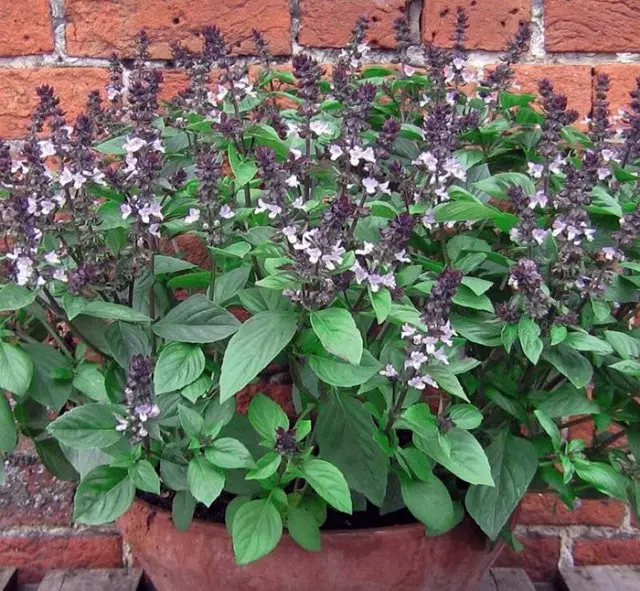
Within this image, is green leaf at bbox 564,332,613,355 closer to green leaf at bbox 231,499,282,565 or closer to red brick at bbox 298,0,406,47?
green leaf at bbox 231,499,282,565

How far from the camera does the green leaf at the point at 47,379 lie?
1013 mm

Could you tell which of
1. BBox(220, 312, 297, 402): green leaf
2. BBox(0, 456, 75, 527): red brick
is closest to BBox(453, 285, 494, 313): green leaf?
BBox(220, 312, 297, 402): green leaf

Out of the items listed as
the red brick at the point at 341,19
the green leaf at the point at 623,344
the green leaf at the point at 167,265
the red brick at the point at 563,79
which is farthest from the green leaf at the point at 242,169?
the red brick at the point at 563,79

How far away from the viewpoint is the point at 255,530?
0.93 m

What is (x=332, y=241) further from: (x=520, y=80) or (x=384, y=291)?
(x=520, y=80)

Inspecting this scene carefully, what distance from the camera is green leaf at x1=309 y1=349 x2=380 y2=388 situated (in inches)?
35.1

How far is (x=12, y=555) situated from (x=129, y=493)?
80cm

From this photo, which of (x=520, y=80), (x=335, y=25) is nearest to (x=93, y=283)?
(x=335, y=25)

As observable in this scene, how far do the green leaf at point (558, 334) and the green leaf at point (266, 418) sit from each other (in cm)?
31

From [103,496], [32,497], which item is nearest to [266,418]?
[103,496]

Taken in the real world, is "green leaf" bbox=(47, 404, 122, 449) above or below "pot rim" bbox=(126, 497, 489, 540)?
above

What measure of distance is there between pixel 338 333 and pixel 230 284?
0.24 meters

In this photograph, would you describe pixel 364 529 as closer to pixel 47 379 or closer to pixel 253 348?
pixel 253 348

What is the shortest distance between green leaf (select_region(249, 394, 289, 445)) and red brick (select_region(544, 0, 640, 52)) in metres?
0.94
